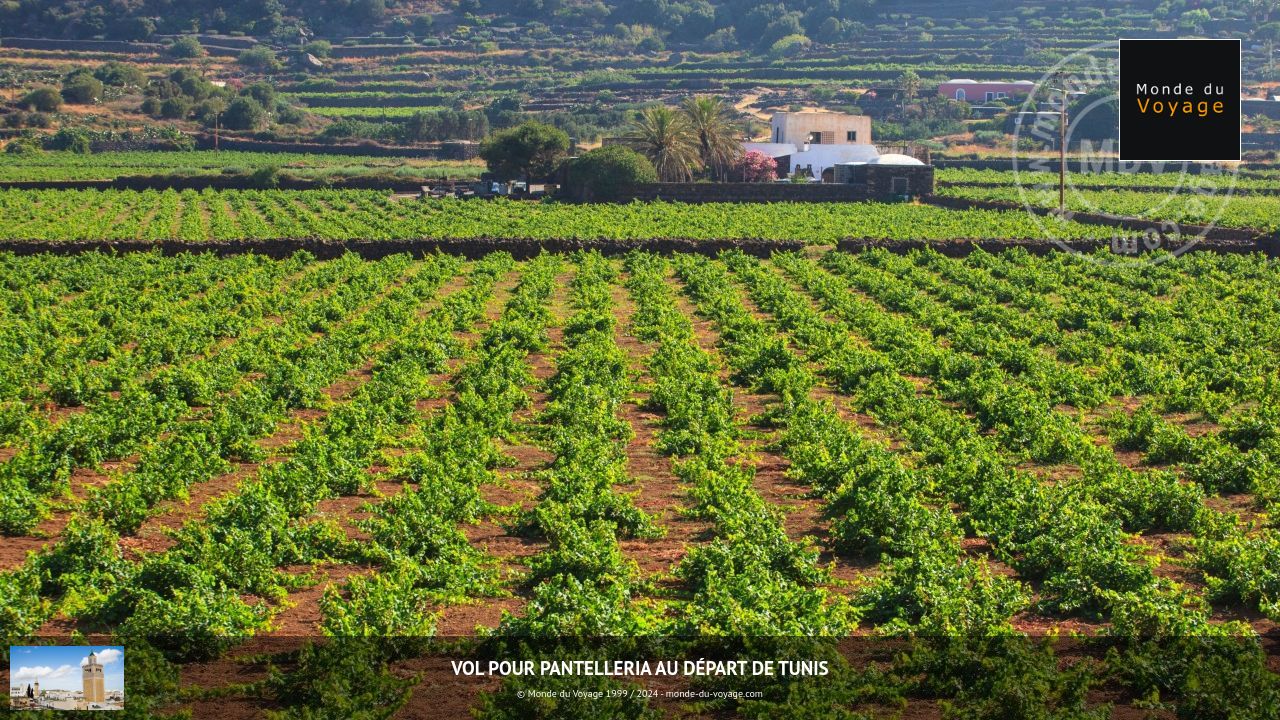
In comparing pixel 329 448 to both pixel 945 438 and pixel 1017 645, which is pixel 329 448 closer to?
pixel 945 438

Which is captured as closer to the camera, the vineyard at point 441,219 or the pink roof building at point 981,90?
the vineyard at point 441,219

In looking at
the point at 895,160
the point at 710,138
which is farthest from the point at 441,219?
the point at 895,160

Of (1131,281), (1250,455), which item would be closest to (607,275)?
(1131,281)

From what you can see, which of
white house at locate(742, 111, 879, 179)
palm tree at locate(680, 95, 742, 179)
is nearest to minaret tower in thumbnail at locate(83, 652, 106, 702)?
palm tree at locate(680, 95, 742, 179)

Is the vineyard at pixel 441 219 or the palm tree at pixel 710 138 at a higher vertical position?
the palm tree at pixel 710 138

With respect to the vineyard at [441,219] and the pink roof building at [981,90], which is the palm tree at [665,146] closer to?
the vineyard at [441,219]

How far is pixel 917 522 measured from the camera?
14812mm

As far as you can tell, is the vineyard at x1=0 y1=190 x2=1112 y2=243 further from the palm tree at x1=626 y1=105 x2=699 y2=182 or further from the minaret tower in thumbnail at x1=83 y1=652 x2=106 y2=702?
the minaret tower in thumbnail at x1=83 y1=652 x2=106 y2=702

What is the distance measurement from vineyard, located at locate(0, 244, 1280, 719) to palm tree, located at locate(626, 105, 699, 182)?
35.7 metres

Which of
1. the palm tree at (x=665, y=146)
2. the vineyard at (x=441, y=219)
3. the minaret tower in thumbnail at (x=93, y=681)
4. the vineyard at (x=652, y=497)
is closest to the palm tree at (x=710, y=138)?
the palm tree at (x=665, y=146)

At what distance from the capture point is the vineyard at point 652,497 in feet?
36.7

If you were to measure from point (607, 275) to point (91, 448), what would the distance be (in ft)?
71.6

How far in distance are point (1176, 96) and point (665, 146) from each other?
46.5m

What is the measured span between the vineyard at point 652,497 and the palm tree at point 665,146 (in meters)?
35.7
